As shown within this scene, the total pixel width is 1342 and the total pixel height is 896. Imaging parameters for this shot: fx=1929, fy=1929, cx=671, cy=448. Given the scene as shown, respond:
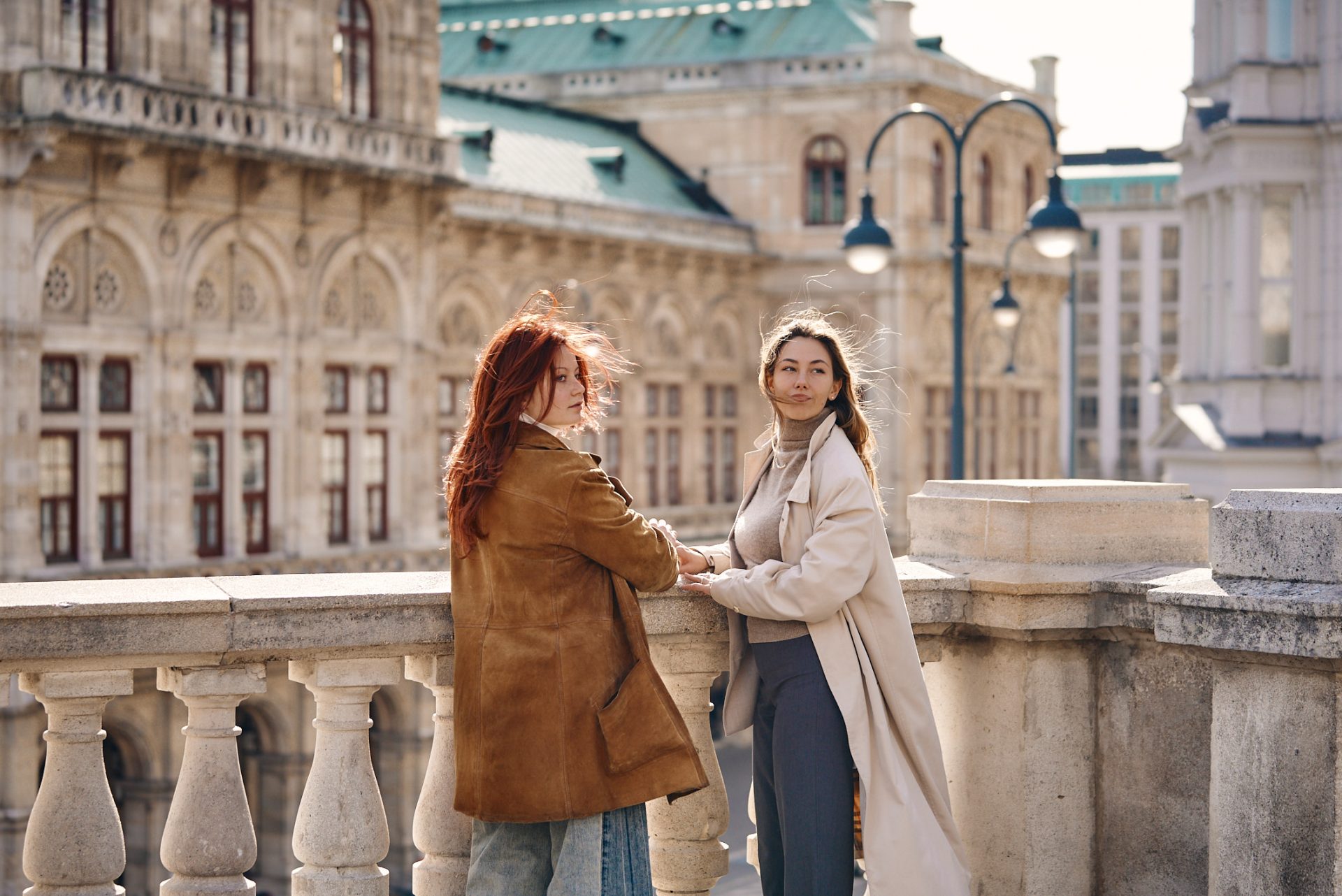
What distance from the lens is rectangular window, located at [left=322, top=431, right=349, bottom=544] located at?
3238cm

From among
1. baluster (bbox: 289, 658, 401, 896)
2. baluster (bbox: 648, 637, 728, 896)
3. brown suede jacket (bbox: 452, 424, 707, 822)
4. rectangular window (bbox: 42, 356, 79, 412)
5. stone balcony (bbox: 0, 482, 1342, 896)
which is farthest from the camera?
rectangular window (bbox: 42, 356, 79, 412)

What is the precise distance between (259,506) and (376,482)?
119 inches

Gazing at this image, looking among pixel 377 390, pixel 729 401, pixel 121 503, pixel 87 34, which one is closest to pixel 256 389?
pixel 377 390

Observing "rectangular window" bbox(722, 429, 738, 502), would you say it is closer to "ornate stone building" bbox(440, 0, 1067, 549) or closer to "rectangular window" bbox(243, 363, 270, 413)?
"ornate stone building" bbox(440, 0, 1067, 549)

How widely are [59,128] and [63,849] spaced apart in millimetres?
22820

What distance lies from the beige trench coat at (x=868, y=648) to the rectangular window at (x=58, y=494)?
23.7 metres

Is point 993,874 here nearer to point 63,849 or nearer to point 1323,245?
point 63,849

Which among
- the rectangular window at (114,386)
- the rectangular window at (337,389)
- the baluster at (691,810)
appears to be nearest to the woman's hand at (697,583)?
the baluster at (691,810)

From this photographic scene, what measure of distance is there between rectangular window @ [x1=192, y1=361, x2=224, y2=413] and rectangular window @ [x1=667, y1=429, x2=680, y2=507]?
16430 mm

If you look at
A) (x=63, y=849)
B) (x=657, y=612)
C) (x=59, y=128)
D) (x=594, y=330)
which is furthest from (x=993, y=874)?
(x=59, y=128)

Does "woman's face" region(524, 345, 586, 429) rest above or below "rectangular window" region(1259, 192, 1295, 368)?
below

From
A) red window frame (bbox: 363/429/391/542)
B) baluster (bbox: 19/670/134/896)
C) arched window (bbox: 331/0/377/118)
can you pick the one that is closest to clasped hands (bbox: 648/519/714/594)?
baluster (bbox: 19/670/134/896)

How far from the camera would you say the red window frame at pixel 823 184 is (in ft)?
158

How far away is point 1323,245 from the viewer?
3334cm
